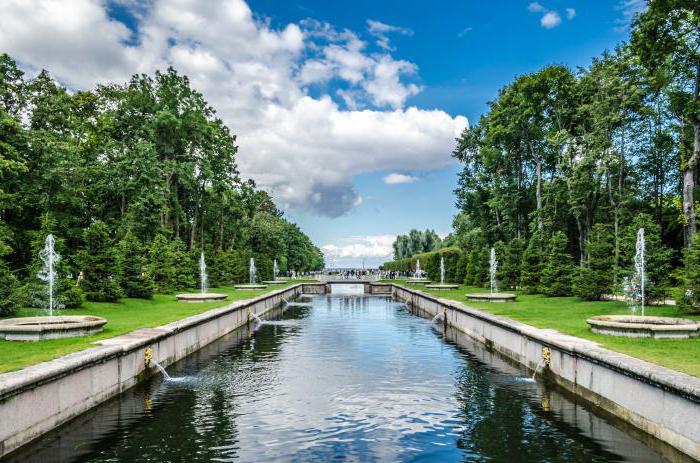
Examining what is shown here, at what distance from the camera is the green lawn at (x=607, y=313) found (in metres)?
10.1

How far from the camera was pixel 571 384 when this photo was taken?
37.1 feet

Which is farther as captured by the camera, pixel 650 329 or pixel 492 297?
pixel 492 297

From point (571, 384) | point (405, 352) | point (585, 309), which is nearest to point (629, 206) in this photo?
point (585, 309)

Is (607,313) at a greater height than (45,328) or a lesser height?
lesser

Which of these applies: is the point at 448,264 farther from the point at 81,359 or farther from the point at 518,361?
the point at 81,359

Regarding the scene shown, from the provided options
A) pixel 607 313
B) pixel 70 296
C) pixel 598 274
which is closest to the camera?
pixel 607 313

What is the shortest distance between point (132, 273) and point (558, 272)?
23.1 meters

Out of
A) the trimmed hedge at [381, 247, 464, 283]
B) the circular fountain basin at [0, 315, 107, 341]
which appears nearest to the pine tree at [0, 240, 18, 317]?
the circular fountain basin at [0, 315, 107, 341]

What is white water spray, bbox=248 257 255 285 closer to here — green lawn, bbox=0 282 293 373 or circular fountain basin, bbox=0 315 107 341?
green lawn, bbox=0 282 293 373

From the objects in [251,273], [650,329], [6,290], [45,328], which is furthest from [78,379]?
[251,273]

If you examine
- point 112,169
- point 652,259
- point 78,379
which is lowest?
point 78,379

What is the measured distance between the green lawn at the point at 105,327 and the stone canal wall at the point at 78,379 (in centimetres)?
59

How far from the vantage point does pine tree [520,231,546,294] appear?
106 feet

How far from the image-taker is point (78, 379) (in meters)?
9.43
